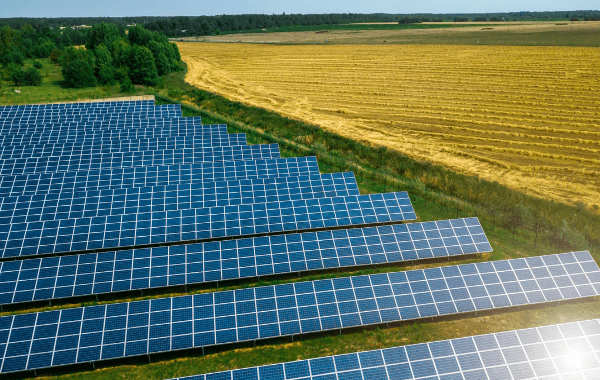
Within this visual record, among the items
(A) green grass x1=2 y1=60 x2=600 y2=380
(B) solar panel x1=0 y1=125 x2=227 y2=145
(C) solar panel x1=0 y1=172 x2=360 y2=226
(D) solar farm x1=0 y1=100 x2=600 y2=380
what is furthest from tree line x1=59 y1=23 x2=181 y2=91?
(C) solar panel x1=0 y1=172 x2=360 y2=226

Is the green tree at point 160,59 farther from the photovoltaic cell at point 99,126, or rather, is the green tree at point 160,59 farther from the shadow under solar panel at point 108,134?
the shadow under solar panel at point 108,134

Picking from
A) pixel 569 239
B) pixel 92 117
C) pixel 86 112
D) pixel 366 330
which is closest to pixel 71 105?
pixel 86 112

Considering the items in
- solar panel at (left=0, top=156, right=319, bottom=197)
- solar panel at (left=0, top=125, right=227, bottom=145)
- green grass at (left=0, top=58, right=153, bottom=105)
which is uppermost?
solar panel at (left=0, top=156, right=319, bottom=197)

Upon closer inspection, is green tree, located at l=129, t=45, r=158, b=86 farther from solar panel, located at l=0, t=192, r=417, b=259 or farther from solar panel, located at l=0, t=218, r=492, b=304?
solar panel, located at l=0, t=218, r=492, b=304

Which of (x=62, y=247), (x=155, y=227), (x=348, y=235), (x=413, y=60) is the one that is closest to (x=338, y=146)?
(x=348, y=235)

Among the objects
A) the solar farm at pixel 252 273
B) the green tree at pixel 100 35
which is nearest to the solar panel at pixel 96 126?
the solar farm at pixel 252 273

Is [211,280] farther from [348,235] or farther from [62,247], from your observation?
[62,247]
